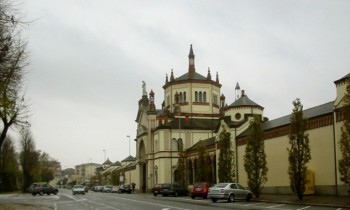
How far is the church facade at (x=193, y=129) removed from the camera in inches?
2122

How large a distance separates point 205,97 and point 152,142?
1221 cm

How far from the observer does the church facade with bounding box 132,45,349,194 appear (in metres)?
53.9

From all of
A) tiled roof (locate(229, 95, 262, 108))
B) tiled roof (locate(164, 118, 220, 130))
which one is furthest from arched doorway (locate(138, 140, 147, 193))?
tiled roof (locate(229, 95, 262, 108))

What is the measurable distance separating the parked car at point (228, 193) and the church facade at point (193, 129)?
9.86 meters

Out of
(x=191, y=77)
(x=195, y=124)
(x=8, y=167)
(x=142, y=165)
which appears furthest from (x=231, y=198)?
(x=8, y=167)

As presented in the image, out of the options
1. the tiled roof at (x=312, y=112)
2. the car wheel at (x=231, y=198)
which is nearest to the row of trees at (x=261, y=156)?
the tiled roof at (x=312, y=112)

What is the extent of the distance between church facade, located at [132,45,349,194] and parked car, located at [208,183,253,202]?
986cm

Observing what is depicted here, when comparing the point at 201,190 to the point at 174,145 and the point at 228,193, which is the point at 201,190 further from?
the point at 174,145

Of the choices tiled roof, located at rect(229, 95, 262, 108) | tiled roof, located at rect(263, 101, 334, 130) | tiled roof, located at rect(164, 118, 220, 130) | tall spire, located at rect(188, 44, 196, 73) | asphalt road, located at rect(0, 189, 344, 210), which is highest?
tall spire, located at rect(188, 44, 196, 73)

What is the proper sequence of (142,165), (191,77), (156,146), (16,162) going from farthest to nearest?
(16,162) → (142,165) → (191,77) → (156,146)

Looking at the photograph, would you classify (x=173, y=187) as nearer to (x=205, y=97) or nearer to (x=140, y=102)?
(x=205, y=97)

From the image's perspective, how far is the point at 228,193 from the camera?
4062 cm

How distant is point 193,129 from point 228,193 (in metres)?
49.7

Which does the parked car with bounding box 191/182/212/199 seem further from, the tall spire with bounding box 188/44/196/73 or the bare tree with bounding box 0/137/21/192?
the bare tree with bounding box 0/137/21/192
